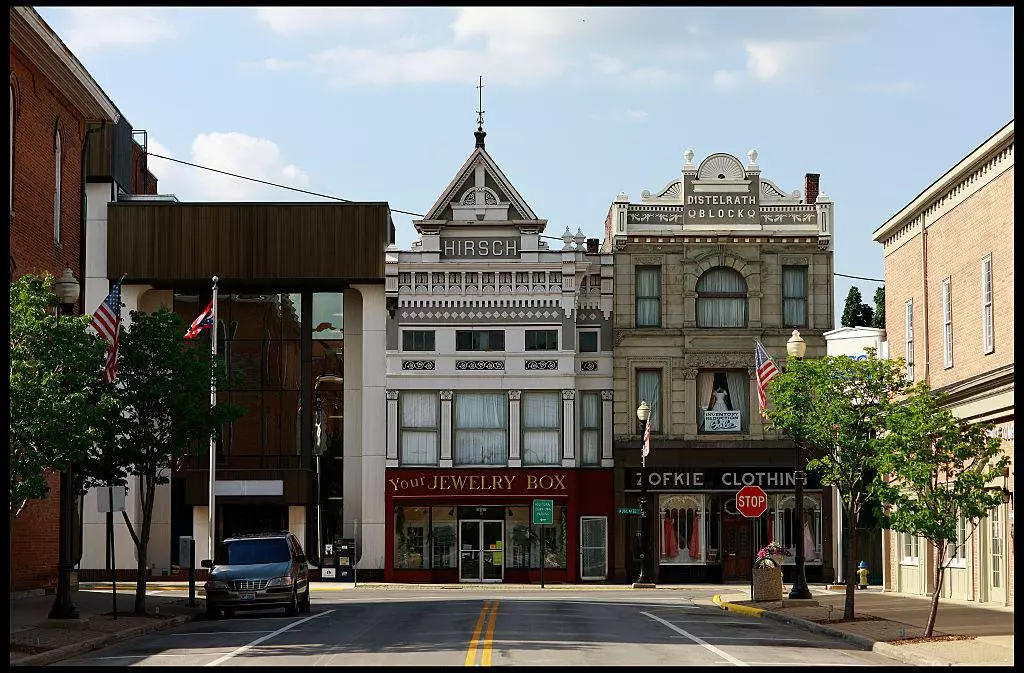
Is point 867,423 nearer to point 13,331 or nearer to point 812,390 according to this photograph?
point 812,390

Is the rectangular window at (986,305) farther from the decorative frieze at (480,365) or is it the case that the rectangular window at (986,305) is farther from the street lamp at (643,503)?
the decorative frieze at (480,365)

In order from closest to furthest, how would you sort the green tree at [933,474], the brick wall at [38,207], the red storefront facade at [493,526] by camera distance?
the green tree at [933,474]
the brick wall at [38,207]
the red storefront facade at [493,526]

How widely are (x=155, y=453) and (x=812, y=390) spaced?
14100 millimetres

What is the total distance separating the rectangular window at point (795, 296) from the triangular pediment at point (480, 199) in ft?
30.0

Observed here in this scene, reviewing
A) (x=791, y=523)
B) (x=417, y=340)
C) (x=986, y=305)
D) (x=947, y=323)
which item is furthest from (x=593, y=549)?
(x=986, y=305)

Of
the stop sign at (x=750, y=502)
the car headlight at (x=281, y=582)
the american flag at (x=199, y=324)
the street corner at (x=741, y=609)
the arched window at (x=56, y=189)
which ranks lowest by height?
the street corner at (x=741, y=609)

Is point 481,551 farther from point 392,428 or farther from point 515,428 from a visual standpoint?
point 392,428

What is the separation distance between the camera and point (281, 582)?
33.0m

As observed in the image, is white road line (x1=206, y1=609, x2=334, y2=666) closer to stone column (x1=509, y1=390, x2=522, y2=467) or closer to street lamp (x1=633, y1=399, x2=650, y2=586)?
street lamp (x1=633, y1=399, x2=650, y2=586)

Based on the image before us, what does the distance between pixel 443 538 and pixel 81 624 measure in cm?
2685

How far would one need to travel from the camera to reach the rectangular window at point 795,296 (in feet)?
183

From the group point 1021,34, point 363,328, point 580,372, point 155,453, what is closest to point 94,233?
point 363,328

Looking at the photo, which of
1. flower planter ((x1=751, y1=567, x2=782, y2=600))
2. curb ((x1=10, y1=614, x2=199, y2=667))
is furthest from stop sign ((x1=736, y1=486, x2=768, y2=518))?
curb ((x1=10, y1=614, x2=199, y2=667))

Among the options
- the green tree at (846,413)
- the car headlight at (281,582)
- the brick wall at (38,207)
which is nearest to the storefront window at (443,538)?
the brick wall at (38,207)
